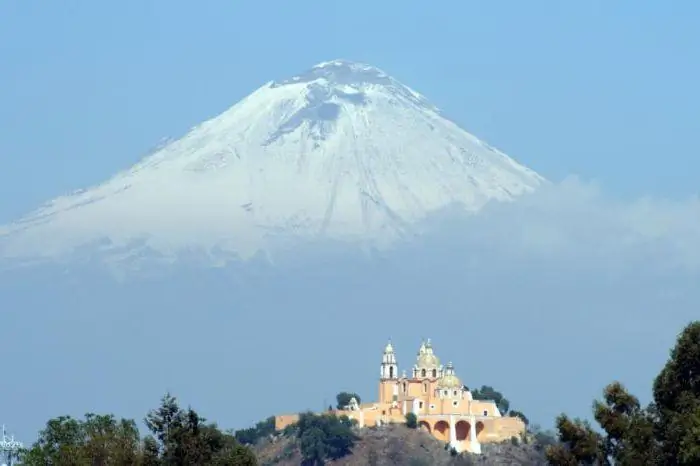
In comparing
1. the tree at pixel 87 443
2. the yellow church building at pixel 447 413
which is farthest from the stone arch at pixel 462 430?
the tree at pixel 87 443

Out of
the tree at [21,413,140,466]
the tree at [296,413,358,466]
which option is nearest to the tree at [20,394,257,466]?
the tree at [21,413,140,466]

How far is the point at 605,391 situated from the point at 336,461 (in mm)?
83394

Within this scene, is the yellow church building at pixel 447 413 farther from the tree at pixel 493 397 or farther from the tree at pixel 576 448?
the tree at pixel 576 448

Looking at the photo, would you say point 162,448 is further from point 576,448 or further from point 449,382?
point 449,382

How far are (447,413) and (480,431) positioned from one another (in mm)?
2658

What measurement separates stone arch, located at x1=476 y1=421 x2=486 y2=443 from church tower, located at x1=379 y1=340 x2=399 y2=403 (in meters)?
6.76

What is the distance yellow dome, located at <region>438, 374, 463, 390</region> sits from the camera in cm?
14538

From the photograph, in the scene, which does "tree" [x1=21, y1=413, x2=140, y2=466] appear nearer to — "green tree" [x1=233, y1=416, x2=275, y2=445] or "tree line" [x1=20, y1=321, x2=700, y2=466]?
"tree line" [x1=20, y1=321, x2=700, y2=466]

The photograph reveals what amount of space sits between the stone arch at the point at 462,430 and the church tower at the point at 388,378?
571 cm

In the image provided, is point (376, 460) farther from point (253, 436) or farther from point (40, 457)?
point (40, 457)

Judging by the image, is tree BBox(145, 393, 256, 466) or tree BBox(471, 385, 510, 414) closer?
tree BBox(145, 393, 256, 466)

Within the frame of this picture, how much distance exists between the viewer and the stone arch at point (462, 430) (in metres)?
145

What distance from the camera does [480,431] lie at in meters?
145

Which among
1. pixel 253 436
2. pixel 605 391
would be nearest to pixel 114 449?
pixel 605 391
